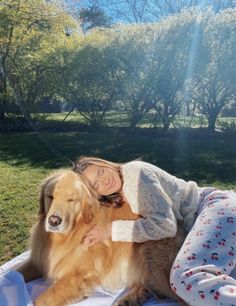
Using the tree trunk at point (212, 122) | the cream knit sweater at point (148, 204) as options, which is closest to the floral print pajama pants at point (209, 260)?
the cream knit sweater at point (148, 204)

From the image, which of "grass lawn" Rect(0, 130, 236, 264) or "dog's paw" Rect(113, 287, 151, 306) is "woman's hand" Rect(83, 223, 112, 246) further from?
"grass lawn" Rect(0, 130, 236, 264)

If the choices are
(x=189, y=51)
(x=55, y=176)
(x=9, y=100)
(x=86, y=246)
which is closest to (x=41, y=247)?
(x=86, y=246)

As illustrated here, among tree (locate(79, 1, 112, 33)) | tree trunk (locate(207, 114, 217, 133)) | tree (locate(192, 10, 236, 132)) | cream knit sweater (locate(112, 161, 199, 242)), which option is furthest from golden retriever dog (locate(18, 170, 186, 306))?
tree (locate(79, 1, 112, 33))

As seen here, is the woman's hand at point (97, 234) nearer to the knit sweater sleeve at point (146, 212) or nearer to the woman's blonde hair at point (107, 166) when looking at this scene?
the knit sweater sleeve at point (146, 212)

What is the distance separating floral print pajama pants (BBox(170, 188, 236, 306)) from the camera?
7.06 ft

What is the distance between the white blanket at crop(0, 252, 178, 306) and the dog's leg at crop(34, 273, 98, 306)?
51mm

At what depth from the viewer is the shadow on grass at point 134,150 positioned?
7332 mm

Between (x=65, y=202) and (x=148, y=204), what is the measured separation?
0.51 metres

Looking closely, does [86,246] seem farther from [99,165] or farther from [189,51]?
[189,51]

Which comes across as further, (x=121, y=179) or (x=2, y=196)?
(x=2, y=196)

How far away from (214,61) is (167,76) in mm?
1280

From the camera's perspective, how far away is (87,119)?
12992mm

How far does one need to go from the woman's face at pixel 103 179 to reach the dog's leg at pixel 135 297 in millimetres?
627

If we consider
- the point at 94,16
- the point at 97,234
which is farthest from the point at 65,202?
the point at 94,16
